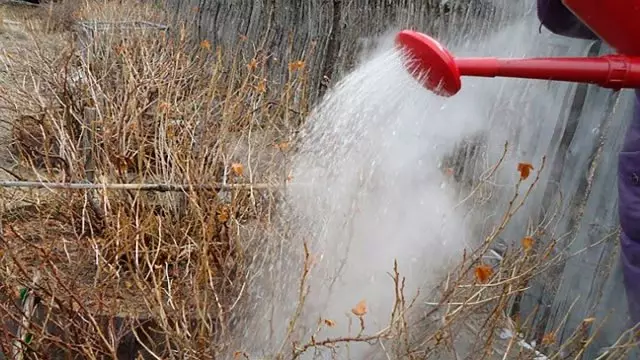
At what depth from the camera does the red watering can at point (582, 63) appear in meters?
1.48

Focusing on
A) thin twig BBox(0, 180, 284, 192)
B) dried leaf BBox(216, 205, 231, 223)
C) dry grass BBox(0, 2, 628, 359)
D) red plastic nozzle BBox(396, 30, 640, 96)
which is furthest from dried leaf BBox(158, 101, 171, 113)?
red plastic nozzle BBox(396, 30, 640, 96)

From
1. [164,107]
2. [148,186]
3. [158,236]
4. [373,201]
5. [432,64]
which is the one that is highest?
[432,64]

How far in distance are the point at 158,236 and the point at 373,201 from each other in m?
0.99

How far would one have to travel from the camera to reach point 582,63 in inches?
58.8

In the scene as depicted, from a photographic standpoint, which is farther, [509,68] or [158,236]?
[158,236]

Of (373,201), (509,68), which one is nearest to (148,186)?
(373,201)

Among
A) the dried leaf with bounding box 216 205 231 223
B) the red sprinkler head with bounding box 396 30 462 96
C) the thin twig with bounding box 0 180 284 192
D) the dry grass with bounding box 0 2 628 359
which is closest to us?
the red sprinkler head with bounding box 396 30 462 96

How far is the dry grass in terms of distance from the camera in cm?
212

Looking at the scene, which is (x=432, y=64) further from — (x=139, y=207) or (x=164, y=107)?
(x=139, y=207)

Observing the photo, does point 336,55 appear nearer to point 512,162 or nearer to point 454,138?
point 454,138

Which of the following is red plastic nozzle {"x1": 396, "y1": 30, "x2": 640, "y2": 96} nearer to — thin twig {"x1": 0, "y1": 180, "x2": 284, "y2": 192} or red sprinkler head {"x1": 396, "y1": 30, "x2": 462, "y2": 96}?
red sprinkler head {"x1": 396, "y1": 30, "x2": 462, "y2": 96}

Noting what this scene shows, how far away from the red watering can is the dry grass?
0.61 metres

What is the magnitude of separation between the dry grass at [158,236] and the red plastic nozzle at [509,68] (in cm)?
59

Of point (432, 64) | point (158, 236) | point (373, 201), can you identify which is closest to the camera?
point (432, 64)
